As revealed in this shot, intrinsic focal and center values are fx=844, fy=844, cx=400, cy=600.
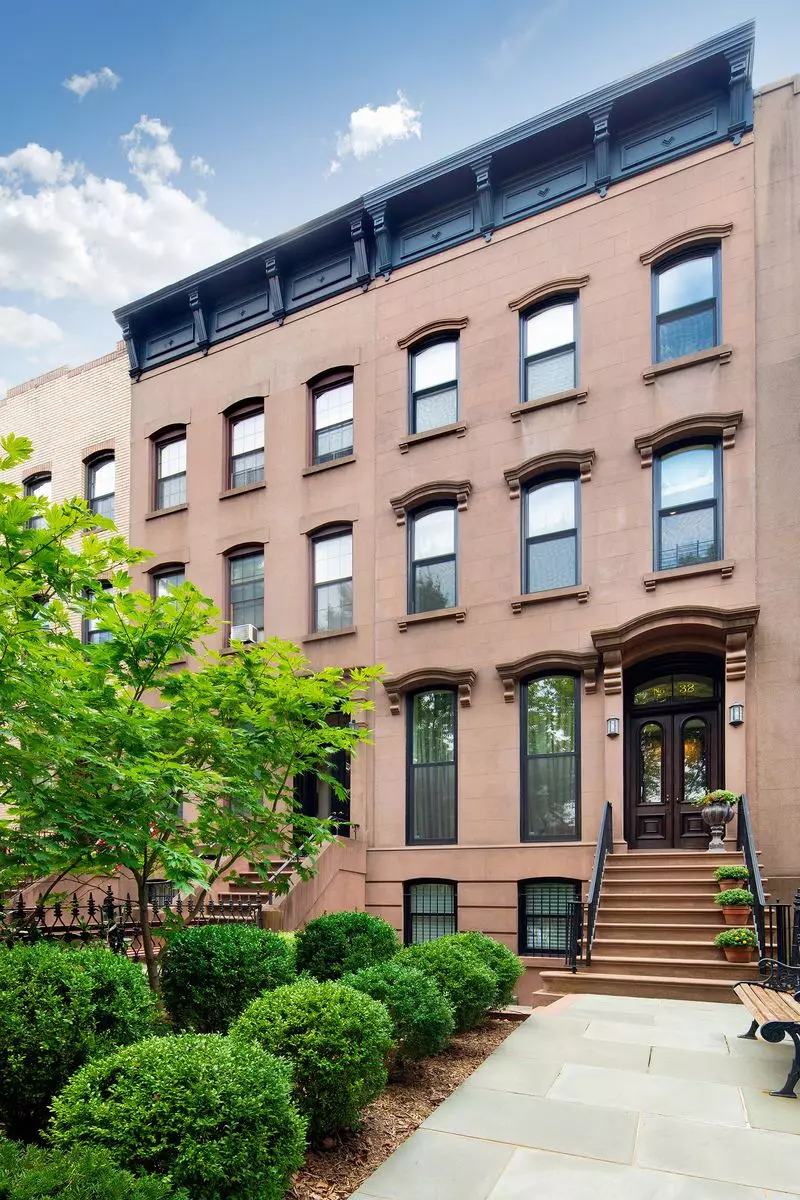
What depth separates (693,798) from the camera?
13859 millimetres

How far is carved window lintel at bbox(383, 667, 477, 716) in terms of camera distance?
15.4 m

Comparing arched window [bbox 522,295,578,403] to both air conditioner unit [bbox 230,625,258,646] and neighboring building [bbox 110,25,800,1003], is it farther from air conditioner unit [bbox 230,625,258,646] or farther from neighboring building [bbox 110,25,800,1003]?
air conditioner unit [bbox 230,625,258,646]

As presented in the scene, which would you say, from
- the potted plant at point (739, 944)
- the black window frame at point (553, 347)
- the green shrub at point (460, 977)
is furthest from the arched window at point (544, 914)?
the black window frame at point (553, 347)

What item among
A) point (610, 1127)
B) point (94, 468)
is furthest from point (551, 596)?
point (94, 468)

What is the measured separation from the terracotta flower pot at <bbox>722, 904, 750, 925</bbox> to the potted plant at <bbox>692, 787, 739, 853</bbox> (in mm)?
1465

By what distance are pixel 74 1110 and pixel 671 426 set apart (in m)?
12.8

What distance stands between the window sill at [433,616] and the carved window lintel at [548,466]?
2.35 m

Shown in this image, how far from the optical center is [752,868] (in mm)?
11289

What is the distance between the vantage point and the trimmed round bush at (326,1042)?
4902 millimetres

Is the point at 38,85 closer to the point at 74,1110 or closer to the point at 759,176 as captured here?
the point at 759,176

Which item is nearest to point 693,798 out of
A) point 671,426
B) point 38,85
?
point 671,426

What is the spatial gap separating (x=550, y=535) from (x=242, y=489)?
7.35 m

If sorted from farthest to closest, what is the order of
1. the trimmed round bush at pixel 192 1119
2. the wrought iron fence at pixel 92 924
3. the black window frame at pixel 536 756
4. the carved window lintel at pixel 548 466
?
the carved window lintel at pixel 548 466 → the black window frame at pixel 536 756 → the wrought iron fence at pixel 92 924 → the trimmed round bush at pixel 192 1119

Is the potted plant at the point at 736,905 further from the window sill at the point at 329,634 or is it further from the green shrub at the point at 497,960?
the window sill at the point at 329,634
